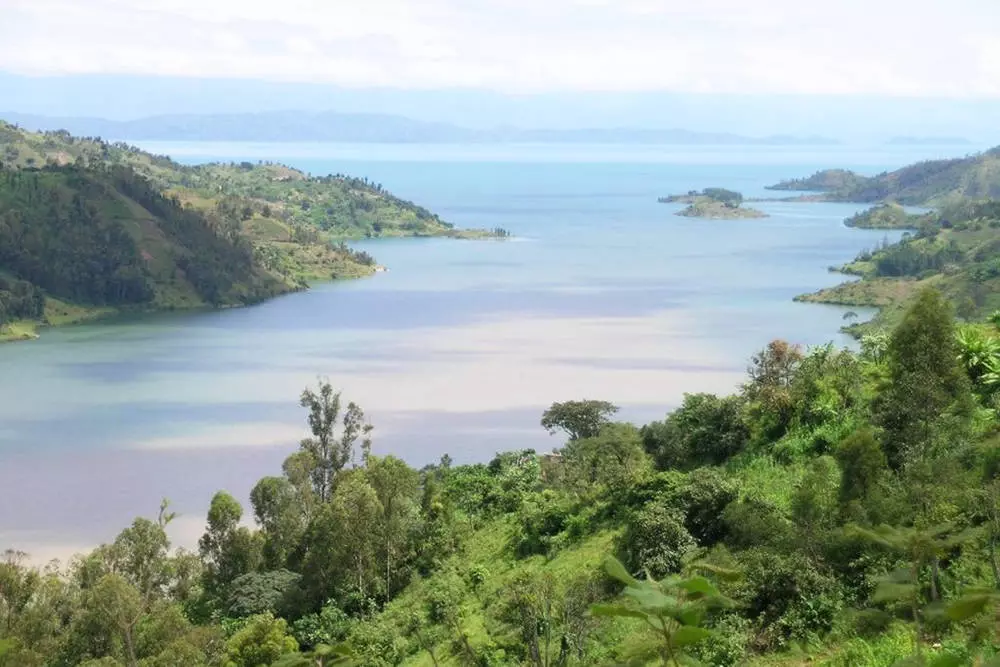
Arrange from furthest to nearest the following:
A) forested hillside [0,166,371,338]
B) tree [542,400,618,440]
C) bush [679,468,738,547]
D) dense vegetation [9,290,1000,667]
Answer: forested hillside [0,166,371,338] → tree [542,400,618,440] → bush [679,468,738,547] → dense vegetation [9,290,1000,667]

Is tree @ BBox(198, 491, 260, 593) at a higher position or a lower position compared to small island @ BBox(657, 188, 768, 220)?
lower

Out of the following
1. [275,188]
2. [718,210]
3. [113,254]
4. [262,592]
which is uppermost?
[275,188]

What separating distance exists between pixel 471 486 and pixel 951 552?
59.8ft

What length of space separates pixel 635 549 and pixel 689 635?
1249 cm

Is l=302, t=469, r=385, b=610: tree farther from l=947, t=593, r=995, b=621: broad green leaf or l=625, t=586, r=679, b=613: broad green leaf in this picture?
l=947, t=593, r=995, b=621: broad green leaf

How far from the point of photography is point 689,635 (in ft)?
13.6

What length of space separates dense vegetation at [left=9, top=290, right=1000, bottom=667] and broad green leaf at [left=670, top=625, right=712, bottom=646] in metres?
0.01

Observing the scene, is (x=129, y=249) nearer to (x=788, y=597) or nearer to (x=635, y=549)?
(x=635, y=549)

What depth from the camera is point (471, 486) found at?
28.3 m

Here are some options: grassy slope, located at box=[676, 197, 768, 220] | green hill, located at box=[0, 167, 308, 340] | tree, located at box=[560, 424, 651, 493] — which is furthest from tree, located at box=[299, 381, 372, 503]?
grassy slope, located at box=[676, 197, 768, 220]

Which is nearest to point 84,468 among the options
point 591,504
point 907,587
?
point 591,504

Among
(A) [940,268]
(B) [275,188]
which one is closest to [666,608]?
(A) [940,268]

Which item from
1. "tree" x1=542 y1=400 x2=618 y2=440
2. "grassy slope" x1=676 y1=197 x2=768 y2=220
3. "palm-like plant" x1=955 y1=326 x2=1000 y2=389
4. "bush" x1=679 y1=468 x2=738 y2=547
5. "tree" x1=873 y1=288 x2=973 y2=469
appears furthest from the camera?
"grassy slope" x1=676 y1=197 x2=768 y2=220

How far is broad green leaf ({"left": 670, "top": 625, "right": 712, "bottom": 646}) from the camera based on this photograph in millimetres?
4129
